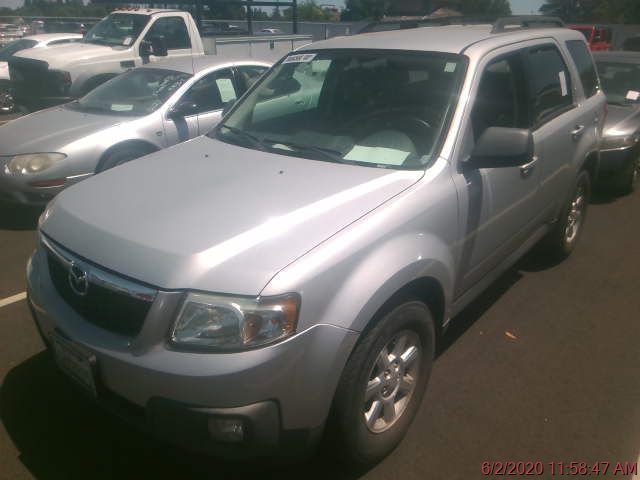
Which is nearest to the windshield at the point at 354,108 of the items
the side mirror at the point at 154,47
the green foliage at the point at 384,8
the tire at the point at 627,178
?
the green foliage at the point at 384,8

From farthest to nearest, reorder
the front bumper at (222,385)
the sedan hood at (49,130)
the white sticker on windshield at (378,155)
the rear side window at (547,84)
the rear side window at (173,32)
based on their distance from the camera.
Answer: the rear side window at (173,32), the sedan hood at (49,130), the rear side window at (547,84), the white sticker on windshield at (378,155), the front bumper at (222,385)

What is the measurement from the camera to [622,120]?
6.37 meters

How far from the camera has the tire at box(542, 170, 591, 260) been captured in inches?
177

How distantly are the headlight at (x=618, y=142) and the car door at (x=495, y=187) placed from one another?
2928mm

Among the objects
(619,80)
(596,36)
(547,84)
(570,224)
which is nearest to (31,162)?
(547,84)

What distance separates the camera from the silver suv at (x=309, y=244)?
2.00m

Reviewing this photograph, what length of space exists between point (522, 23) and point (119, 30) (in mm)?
8297

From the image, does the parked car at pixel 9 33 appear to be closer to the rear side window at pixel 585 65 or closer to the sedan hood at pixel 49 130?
the sedan hood at pixel 49 130

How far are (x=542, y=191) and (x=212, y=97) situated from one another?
13.2 ft

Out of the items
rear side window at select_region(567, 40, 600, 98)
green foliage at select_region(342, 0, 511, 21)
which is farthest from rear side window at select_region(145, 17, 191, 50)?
rear side window at select_region(567, 40, 600, 98)

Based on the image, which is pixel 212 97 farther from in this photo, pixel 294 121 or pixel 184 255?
pixel 184 255

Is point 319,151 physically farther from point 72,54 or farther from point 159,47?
point 72,54

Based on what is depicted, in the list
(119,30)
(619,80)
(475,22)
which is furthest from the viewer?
(119,30)

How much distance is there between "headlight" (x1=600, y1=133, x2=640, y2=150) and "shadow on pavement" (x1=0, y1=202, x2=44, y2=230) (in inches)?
239
